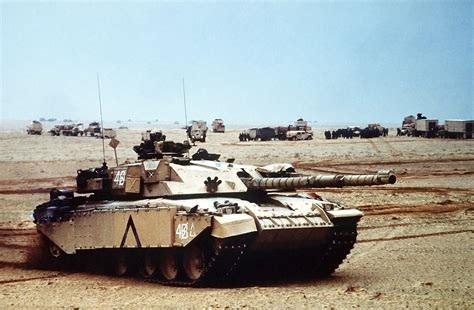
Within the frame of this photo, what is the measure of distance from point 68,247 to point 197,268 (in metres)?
4.65

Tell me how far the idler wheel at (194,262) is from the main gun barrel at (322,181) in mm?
2216

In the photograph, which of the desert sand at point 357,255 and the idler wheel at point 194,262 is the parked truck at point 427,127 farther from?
the idler wheel at point 194,262

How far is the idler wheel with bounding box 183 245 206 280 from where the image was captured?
16156mm

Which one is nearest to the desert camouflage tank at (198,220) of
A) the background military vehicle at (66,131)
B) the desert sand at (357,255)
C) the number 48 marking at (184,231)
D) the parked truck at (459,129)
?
the number 48 marking at (184,231)

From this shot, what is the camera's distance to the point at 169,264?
1722cm

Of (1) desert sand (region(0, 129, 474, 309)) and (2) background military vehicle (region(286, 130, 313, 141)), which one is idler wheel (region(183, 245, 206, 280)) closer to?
(1) desert sand (region(0, 129, 474, 309))

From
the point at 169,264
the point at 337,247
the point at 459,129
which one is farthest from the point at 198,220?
the point at 459,129

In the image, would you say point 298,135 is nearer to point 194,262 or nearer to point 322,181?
point 322,181

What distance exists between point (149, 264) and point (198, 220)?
272cm

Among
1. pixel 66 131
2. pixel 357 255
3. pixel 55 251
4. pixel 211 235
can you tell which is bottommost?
pixel 357 255

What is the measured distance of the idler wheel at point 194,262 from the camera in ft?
53.0

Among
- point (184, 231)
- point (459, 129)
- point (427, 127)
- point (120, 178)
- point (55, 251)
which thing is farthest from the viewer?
point (427, 127)

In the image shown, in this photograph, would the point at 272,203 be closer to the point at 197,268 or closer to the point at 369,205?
the point at 197,268

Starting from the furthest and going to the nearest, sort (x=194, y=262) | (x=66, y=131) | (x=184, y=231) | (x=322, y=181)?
1. (x=66, y=131)
2. (x=322, y=181)
3. (x=194, y=262)
4. (x=184, y=231)
